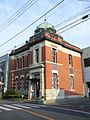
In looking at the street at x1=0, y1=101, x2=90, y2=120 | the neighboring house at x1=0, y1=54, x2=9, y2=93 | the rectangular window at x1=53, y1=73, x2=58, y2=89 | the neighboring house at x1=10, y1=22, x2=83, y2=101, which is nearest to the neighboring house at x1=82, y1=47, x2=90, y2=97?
the neighboring house at x1=10, y1=22, x2=83, y2=101

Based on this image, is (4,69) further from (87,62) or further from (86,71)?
(87,62)

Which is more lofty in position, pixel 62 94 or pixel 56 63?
pixel 56 63

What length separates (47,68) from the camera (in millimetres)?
29984

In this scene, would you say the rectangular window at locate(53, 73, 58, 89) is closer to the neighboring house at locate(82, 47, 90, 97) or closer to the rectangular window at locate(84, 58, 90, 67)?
the neighboring house at locate(82, 47, 90, 97)

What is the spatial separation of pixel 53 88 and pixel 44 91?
1.76 meters

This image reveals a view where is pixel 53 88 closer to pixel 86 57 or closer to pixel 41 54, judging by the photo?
pixel 41 54

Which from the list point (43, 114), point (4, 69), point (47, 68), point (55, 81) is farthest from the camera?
point (4, 69)

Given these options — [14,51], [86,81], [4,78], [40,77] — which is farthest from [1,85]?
[86,81]

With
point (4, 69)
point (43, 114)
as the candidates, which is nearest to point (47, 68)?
point (4, 69)

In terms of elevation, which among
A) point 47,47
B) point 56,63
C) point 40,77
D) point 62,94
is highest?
point 47,47

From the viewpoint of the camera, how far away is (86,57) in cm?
3759

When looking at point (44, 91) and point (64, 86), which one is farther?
point (64, 86)

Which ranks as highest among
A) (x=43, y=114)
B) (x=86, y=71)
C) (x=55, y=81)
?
(x=86, y=71)

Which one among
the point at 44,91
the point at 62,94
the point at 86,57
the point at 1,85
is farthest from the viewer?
the point at 1,85
